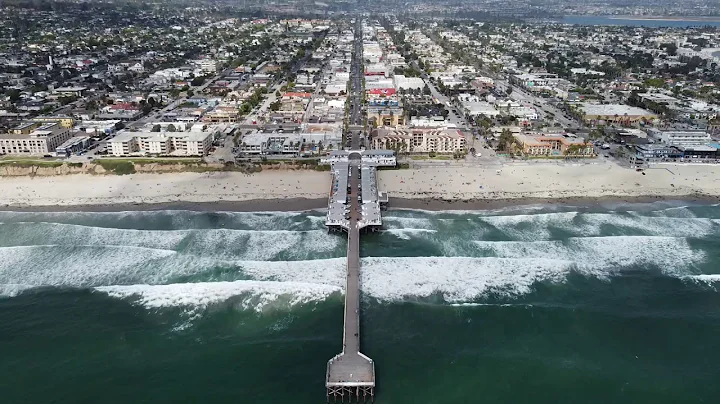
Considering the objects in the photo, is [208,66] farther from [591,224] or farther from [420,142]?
[591,224]

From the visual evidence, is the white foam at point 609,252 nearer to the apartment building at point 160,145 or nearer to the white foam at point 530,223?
the white foam at point 530,223

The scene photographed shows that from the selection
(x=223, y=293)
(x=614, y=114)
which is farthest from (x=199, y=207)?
(x=614, y=114)

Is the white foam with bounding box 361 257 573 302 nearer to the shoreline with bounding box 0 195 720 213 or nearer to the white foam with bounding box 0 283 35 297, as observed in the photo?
the shoreline with bounding box 0 195 720 213

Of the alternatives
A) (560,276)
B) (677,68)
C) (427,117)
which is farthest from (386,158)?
(677,68)

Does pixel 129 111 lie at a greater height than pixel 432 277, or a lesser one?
greater

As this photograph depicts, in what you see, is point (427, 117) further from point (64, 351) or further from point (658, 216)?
point (64, 351)
